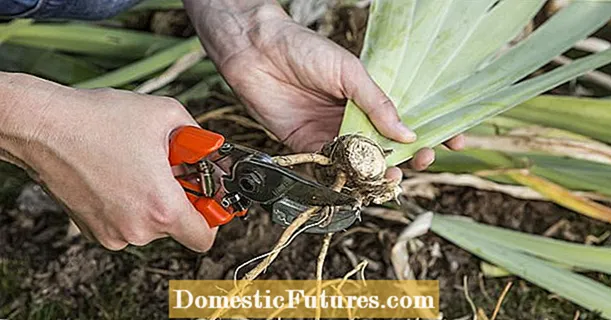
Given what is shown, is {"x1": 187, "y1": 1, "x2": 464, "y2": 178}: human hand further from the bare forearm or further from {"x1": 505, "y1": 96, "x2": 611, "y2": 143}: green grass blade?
{"x1": 505, "y1": 96, "x2": 611, "y2": 143}: green grass blade

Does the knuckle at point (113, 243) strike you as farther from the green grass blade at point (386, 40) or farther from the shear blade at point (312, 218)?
the green grass blade at point (386, 40)

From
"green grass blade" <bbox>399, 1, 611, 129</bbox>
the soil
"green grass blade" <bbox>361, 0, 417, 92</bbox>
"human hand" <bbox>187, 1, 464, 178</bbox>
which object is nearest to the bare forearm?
"human hand" <bbox>187, 1, 464, 178</bbox>

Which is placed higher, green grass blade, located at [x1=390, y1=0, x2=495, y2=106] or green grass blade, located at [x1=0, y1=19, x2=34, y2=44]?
green grass blade, located at [x1=390, y1=0, x2=495, y2=106]

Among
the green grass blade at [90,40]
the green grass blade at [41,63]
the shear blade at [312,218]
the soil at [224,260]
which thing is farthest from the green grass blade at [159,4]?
the shear blade at [312,218]

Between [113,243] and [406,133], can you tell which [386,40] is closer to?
[406,133]

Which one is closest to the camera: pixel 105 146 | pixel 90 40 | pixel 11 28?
pixel 105 146

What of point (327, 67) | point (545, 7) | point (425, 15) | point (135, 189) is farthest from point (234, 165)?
point (545, 7)

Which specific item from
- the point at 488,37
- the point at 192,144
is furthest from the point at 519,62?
the point at 192,144
